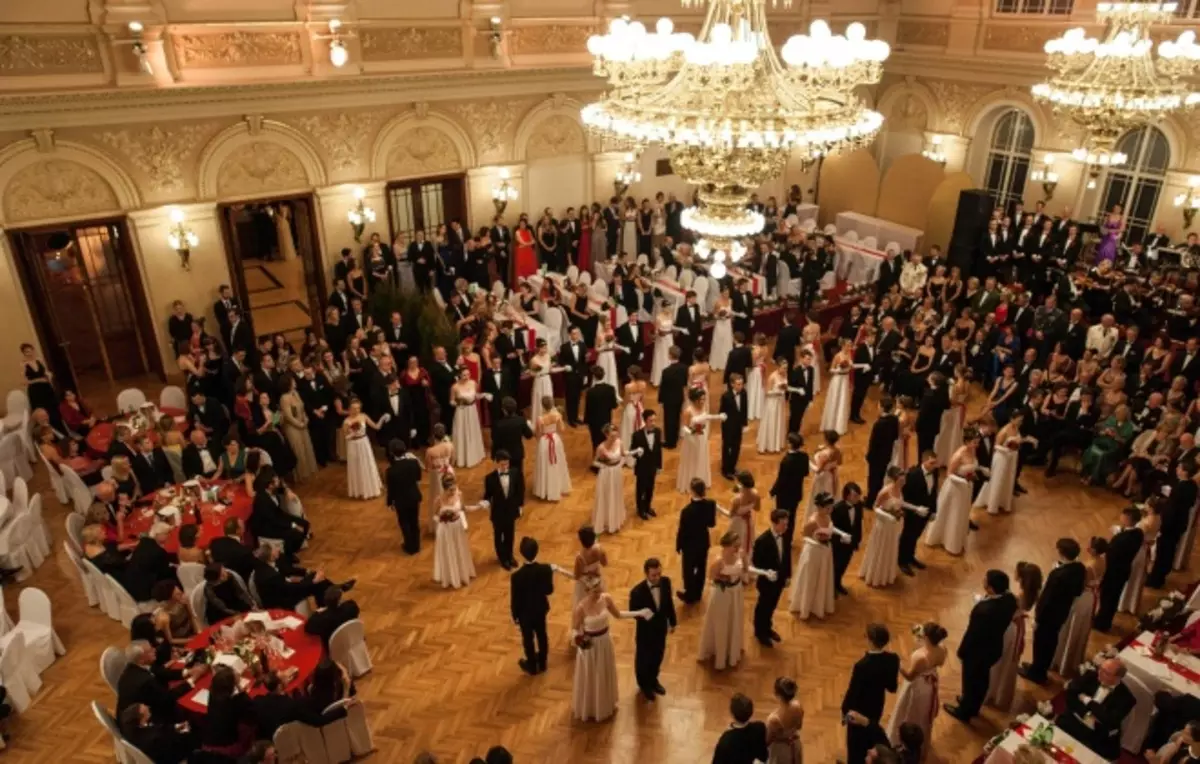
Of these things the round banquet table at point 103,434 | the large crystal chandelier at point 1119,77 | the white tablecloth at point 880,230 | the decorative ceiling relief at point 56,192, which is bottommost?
the round banquet table at point 103,434

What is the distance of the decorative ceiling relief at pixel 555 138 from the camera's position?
583 inches

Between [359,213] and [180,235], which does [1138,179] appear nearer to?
[359,213]

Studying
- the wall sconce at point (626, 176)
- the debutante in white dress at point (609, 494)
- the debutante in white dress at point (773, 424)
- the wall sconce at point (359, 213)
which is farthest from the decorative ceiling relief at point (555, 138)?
the debutante in white dress at point (609, 494)

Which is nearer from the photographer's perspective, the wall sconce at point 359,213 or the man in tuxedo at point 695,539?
the man in tuxedo at point 695,539

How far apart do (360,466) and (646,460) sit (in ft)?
10.8

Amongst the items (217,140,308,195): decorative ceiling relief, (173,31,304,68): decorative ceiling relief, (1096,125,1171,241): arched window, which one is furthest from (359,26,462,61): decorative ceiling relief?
(1096,125,1171,241): arched window

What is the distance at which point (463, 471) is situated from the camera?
10.4 metres

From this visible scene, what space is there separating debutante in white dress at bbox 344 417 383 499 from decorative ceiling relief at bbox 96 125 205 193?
196 inches

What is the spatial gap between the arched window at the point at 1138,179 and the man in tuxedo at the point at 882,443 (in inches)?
370

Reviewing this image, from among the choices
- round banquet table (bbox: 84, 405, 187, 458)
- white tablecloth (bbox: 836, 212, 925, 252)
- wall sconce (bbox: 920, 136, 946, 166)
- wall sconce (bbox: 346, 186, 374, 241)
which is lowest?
round banquet table (bbox: 84, 405, 187, 458)

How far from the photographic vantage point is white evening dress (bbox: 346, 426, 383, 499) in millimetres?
9500

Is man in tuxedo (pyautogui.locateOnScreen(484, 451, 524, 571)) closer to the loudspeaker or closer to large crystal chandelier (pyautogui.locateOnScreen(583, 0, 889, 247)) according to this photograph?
large crystal chandelier (pyautogui.locateOnScreen(583, 0, 889, 247))

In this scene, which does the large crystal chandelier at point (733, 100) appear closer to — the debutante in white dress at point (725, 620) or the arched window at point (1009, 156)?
the debutante in white dress at point (725, 620)

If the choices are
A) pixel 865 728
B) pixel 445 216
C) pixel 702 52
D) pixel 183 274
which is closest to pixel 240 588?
pixel 865 728
